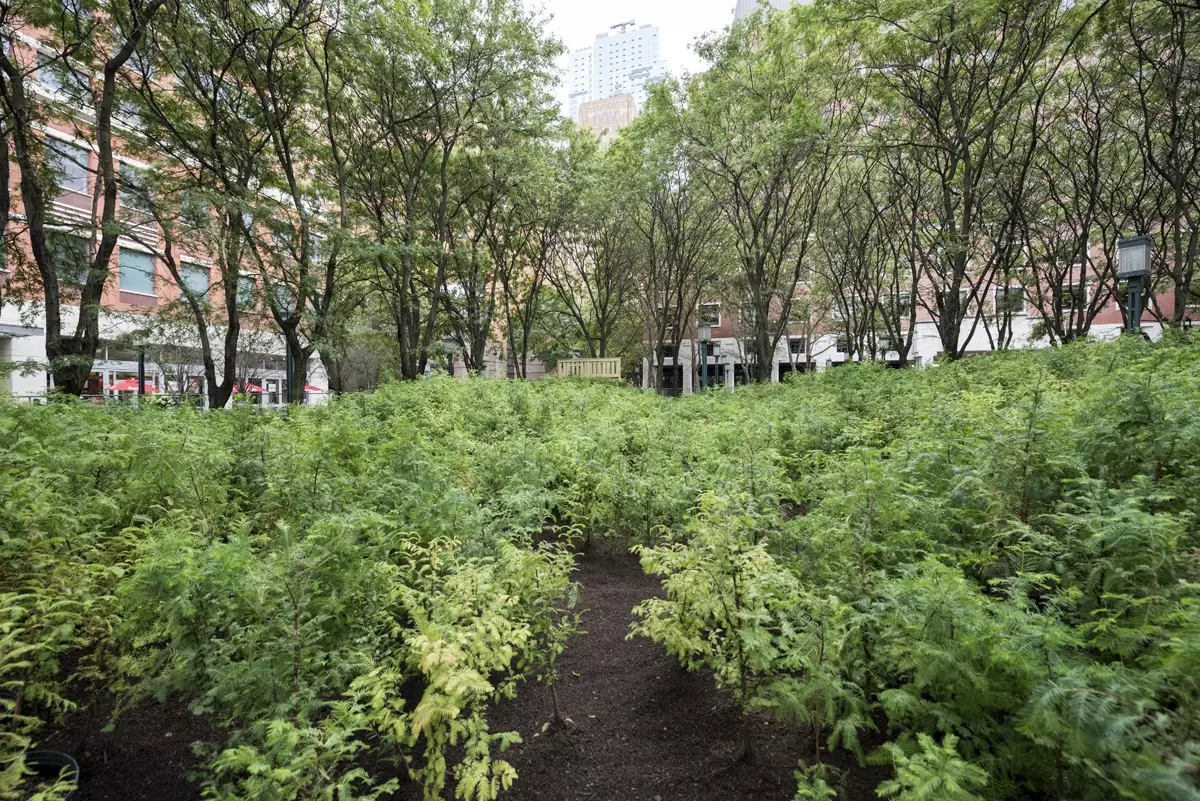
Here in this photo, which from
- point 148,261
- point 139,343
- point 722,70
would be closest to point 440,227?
point 139,343

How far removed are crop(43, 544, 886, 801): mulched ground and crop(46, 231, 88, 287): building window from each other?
1257 centimetres

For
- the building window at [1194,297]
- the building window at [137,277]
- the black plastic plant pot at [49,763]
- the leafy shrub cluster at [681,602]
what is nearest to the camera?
the leafy shrub cluster at [681,602]

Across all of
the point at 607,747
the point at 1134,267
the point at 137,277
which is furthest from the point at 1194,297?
the point at 137,277

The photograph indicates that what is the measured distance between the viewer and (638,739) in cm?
278

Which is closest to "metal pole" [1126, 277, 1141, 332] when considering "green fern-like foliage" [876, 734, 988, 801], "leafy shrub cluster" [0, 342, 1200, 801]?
"leafy shrub cluster" [0, 342, 1200, 801]

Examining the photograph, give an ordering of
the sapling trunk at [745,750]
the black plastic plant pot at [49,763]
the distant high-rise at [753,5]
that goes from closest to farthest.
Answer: the black plastic plant pot at [49,763] → the sapling trunk at [745,750] → the distant high-rise at [753,5]

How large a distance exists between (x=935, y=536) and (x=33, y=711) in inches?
195

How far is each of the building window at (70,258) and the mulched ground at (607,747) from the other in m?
12.6

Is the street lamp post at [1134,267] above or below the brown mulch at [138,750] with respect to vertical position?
above

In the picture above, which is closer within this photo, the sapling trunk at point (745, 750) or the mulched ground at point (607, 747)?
the mulched ground at point (607, 747)

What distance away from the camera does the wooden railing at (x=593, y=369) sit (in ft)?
79.9

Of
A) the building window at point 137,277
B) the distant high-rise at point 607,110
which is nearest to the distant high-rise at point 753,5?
the distant high-rise at point 607,110

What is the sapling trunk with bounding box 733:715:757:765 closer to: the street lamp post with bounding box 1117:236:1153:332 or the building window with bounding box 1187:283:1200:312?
the street lamp post with bounding box 1117:236:1153:332

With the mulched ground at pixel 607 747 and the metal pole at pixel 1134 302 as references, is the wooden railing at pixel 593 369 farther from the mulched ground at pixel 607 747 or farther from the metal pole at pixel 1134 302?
the mulched ground at pixel 607 747
